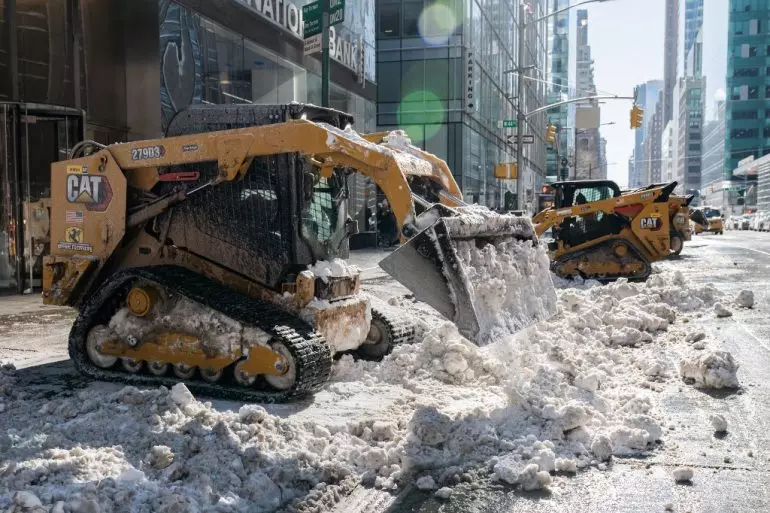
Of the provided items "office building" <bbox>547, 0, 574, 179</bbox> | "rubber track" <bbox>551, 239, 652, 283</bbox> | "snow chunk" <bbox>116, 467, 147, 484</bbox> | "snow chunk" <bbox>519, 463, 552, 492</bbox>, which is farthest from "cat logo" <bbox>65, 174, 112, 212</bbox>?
"office building" <bbox>547, 0, 574, 179</bbox>

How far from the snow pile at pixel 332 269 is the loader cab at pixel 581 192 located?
1075cm

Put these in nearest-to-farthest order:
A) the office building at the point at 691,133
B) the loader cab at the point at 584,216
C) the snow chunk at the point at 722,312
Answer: the snow chunk at the point at 722,312
the loader cab at the point at 584,216
the office building at the point at 691,133

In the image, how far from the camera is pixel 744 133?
4651 inches

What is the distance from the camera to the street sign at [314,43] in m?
15.6

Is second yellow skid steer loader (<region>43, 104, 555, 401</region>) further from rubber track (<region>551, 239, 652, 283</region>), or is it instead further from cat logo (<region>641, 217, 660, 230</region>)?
cat logo (<region>641, 217, 660, 230</region>)

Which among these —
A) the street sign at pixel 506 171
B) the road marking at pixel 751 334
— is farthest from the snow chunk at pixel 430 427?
the street sign at pixel 506 171

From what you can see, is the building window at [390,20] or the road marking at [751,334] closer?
the road marking at [751,334]

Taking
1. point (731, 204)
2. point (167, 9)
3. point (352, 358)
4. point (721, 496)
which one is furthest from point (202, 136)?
point (731, 204)

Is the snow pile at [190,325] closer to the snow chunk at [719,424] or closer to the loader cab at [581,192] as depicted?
the snow chunk at [719,424]

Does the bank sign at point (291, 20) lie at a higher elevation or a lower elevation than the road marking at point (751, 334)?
higher

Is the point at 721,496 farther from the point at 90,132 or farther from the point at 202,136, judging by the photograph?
the point at 90,132

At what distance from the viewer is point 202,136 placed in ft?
22.4

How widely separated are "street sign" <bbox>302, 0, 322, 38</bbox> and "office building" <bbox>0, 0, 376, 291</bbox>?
2.58 meters

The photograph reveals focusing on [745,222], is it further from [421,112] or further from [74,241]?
[74,241]
